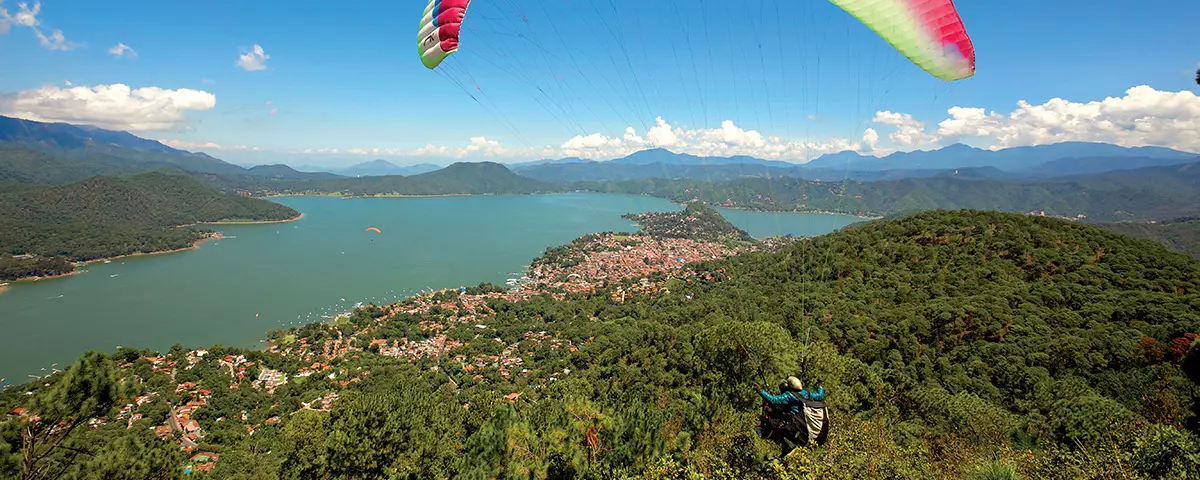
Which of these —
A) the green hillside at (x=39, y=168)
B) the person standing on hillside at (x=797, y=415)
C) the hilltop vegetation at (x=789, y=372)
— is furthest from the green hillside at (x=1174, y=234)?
the green hillside at (x=39, y=168)

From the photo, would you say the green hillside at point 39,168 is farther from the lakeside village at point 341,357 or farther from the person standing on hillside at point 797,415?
the person standing on hillside at point 797,415

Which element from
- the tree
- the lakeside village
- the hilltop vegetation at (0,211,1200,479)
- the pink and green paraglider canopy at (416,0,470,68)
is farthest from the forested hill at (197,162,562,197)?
the pink and green paraglider canopy at (416,0,470,68)

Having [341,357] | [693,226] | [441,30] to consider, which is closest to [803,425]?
[441,30]

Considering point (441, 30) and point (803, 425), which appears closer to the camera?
point (803, 425)

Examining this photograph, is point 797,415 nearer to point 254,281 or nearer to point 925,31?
point 925,31

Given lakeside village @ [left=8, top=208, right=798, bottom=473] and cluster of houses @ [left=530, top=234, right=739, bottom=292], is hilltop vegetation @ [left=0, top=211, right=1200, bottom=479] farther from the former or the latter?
cluster of houses @ [left=530, top=234, right=739, bottom=292]
